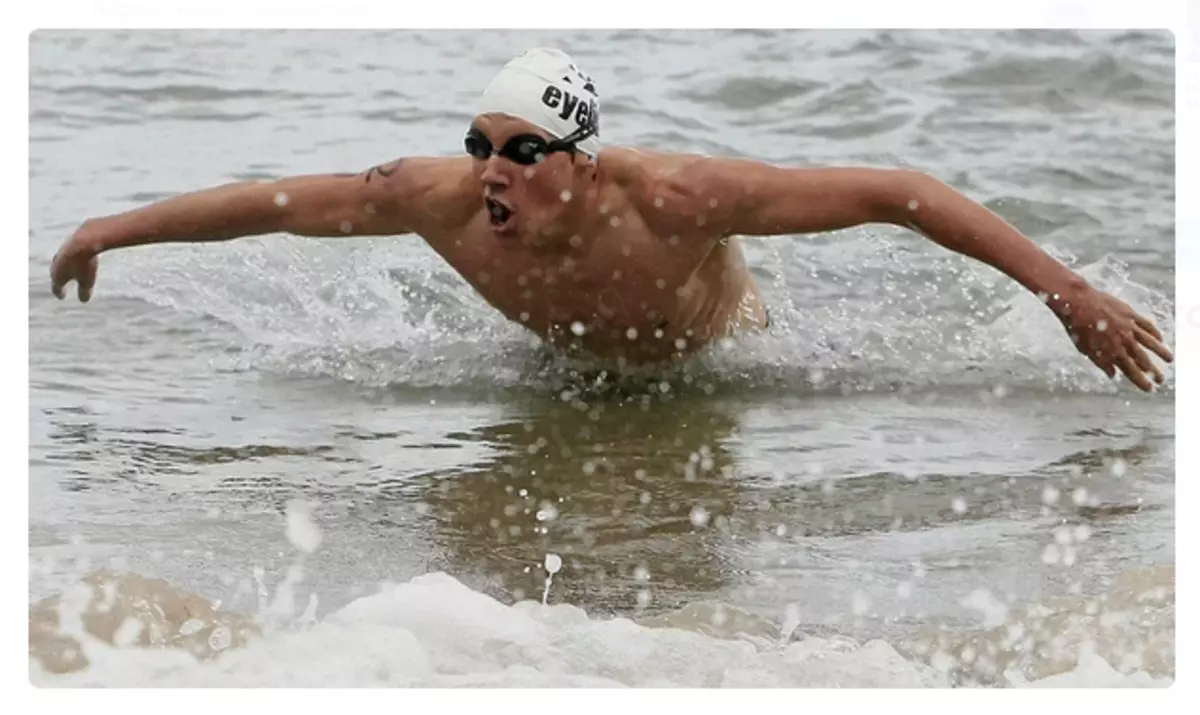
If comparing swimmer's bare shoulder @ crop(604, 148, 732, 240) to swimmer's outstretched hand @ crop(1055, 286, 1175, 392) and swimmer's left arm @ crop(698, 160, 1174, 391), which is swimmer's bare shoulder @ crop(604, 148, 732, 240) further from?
swimmer's outstretched hand @ crop(1055, 286, 1175, 392)

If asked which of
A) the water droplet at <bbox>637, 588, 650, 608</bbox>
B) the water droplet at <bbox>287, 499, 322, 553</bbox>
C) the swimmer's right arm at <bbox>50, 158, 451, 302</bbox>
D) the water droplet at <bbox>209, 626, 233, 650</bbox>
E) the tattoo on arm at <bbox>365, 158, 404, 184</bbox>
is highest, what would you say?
the tattoo on arm at <bbox>365, 158, 404, 184</bbox>

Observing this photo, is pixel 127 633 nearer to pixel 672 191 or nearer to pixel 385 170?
pixel 385 170

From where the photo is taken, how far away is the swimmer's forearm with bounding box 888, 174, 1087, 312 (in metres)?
2.53

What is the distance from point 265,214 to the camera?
2771 millimetres

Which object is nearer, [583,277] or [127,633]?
[127,633]

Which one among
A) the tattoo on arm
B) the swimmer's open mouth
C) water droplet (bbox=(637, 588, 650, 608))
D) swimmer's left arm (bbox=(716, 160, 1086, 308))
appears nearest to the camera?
water droplet (bbox=(637, 588, 650, 608))

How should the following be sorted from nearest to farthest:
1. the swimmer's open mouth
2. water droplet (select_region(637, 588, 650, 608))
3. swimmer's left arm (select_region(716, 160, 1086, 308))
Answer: water droplet (select_region(637, 588, 650, 608)) → swimmer's left arm (select_region(716, 160, 1086, 308)) → the swimmer's open mouth

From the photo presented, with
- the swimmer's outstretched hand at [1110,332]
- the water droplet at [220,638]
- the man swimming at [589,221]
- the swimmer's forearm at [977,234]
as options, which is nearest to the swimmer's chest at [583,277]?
the man swimming at [589,221]

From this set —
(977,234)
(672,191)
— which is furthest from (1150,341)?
(672,191)

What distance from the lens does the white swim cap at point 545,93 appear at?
2.64m

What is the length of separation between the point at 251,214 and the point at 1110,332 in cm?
142

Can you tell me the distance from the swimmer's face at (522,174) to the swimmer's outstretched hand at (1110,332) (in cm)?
83

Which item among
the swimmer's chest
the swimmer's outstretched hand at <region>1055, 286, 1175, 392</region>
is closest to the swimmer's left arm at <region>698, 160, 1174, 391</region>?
the swimmer's outstretched hand at <region>1055, 286, 1175, 392</region>
